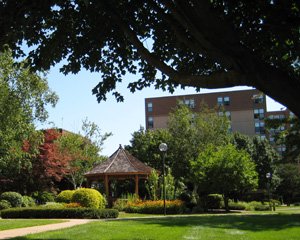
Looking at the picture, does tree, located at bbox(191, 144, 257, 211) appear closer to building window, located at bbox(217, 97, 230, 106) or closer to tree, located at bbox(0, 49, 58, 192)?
tree, located at bbox(0, 49, 58, 192)

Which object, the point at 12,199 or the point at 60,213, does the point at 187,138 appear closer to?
→ the point at 12,199

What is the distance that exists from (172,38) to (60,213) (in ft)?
48.3

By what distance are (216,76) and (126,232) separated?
823 centimetres

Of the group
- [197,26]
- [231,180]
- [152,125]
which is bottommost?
[231,180]

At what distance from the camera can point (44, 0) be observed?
8391 mm

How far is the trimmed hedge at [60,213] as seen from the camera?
2231cm

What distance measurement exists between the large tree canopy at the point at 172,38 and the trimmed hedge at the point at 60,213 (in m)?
12.7

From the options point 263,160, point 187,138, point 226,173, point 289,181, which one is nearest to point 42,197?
point 226,173

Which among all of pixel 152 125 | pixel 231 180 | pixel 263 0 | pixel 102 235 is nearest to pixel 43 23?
pixel 263 0

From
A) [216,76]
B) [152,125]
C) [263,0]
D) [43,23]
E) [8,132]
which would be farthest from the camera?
[152,125]

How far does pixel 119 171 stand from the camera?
108ft

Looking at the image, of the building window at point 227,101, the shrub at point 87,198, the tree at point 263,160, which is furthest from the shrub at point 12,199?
the building window at point 227,101

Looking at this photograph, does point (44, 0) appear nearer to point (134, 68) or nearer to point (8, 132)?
point (134, 68)

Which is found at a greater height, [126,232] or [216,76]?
[216,76]
